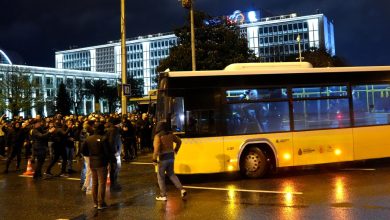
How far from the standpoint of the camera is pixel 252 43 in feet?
439

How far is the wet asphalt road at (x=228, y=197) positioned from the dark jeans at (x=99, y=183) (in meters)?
0.24

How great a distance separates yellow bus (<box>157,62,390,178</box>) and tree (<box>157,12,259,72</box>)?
1639cm

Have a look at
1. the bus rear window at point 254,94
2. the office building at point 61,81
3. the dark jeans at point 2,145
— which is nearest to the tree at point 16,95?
the office building at point 61,81

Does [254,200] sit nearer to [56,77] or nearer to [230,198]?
A: [230,198]

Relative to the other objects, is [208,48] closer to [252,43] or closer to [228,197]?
[228,197]

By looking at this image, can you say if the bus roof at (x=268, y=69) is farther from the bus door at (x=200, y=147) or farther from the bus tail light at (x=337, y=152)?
the bus tail light at (x=337, y=152)

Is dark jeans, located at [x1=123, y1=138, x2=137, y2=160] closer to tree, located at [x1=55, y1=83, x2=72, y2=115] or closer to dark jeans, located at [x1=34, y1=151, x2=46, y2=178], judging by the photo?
dark jeans, located at [x1=34, y1=151, x2=46, y2=178]

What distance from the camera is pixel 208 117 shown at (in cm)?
1198

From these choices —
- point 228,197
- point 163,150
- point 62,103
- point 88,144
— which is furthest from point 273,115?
point 62,103

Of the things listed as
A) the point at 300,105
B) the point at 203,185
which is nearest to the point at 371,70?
the point at 300,105

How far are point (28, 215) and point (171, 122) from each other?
4226 millimetres

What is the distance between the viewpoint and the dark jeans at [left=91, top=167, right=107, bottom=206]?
9273 mm

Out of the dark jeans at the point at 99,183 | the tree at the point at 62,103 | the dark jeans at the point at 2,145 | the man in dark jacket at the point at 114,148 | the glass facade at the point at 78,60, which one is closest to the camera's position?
the dark jeans at the point at 99,183

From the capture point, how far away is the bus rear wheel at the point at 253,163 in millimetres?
12367
